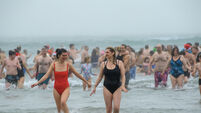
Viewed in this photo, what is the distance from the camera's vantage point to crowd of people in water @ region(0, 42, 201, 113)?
770cm

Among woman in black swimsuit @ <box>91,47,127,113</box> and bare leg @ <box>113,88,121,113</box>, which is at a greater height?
woman in black swimsuit @ <box>91,47,127,113</box>

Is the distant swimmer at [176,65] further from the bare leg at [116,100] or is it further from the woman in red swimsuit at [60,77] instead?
the woman in red swimsuit at [60,77]

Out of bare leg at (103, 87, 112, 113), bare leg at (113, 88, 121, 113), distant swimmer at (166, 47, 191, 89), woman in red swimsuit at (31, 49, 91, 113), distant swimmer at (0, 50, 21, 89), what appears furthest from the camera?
distant swimmer at (0, 50, 21, 89)

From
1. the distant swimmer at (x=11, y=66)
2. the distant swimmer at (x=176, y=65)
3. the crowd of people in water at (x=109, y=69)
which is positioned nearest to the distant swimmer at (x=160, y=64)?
the crowd of people in water at (x=109, y=69)

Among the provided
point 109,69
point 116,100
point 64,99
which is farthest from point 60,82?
point 116,100

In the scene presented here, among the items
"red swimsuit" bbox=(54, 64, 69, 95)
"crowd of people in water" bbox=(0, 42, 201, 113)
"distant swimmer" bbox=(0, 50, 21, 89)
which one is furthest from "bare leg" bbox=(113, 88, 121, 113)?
"distant swimmer" bbox=(0, 50, 21, 89)

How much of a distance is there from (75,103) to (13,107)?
185cm

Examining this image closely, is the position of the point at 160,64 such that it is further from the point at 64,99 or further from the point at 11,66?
the point at 64,99

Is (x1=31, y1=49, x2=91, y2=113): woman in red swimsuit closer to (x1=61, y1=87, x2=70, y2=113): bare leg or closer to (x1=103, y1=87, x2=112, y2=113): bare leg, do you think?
(x1=61, y1=87, x2=70, y2=113): bare leg

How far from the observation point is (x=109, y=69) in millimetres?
7672

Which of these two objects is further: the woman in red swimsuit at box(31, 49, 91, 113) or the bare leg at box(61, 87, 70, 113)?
the woman in red swimsuit at box(31, 49, 91, 113)

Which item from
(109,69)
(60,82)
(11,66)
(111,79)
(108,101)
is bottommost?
(11,66)

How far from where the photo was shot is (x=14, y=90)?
1465 cm

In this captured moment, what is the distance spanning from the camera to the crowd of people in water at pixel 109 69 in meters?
7.70
